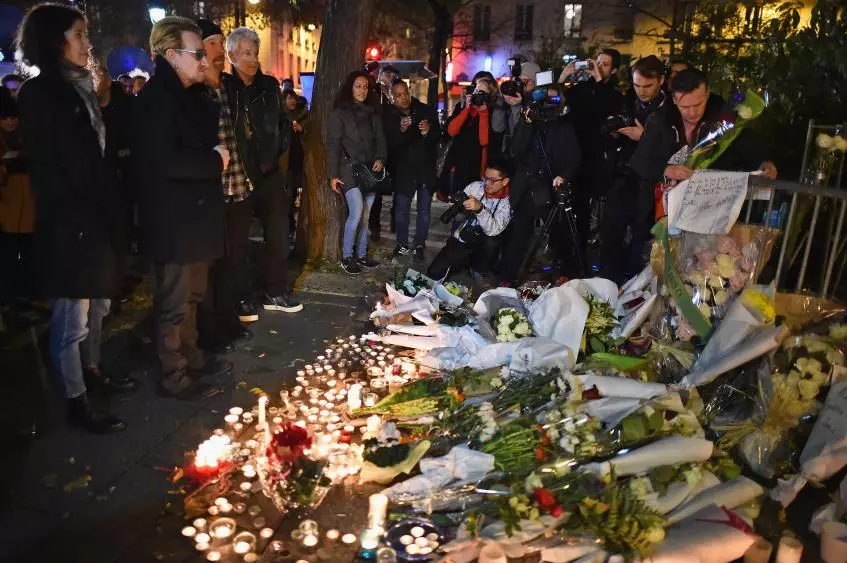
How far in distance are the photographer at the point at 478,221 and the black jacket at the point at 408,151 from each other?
105cm

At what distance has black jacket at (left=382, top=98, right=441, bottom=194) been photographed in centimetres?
727

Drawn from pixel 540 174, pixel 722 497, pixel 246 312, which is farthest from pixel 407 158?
pixel 722 497

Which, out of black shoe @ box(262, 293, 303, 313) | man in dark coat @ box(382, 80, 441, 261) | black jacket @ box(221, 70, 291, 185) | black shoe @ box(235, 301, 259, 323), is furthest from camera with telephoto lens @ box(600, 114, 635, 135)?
black shoe @ box(235, 301, 259, 323)

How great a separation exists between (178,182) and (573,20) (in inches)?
1406

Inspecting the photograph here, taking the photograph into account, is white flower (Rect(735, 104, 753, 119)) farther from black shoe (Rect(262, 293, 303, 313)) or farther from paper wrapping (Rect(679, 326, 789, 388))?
black shoe (Rect(262, 293, 303, 313))

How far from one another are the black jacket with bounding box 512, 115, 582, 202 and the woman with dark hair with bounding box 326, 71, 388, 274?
147cm

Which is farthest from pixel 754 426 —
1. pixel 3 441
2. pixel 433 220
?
pixel 433 220

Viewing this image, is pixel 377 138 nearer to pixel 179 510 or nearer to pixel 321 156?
pixel 321 156

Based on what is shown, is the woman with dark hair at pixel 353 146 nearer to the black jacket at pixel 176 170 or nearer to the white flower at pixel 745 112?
the black jacket at pixel 176 170

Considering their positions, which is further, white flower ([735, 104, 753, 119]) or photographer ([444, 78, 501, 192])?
photographer ([444, 78, 501, 192])

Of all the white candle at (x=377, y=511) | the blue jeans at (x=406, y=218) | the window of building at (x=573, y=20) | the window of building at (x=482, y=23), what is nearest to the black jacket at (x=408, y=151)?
the blue jeans at (x=406, y=218)

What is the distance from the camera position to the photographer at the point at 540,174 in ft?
20.7

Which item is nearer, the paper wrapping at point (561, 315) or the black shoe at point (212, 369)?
the black shoe at point (212, 369)

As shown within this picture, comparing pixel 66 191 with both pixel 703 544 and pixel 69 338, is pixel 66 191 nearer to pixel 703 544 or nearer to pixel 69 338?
pixel 69 338
